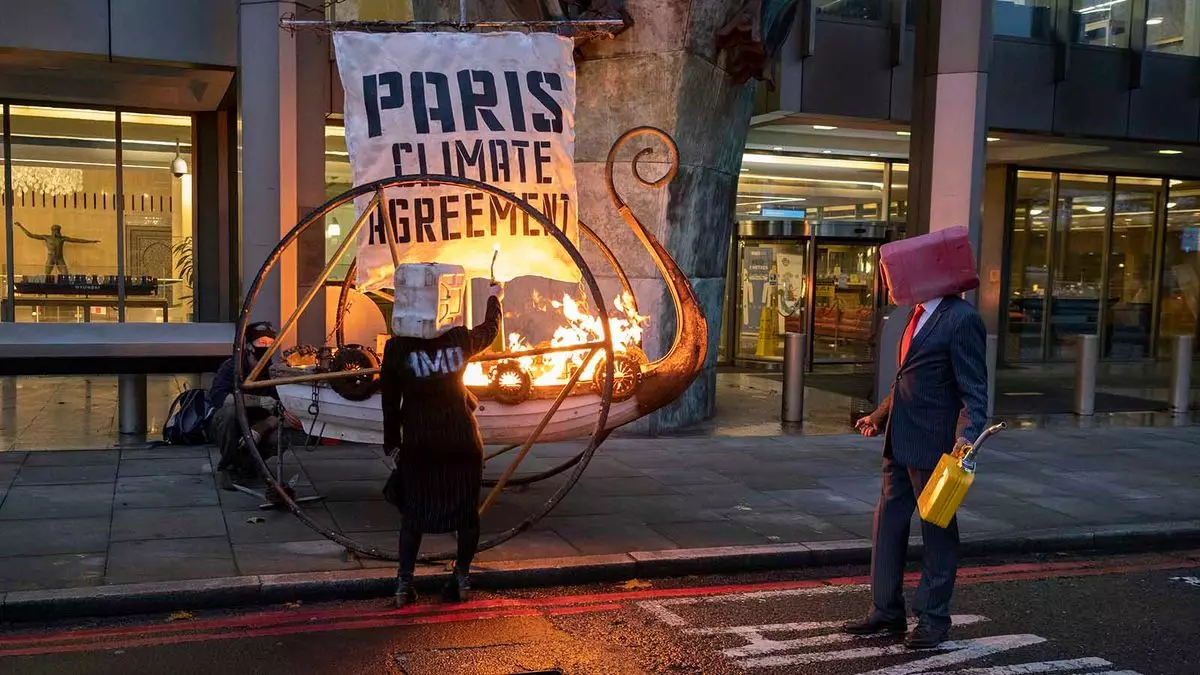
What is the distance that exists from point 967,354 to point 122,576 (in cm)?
473

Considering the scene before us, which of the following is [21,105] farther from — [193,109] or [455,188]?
[455,188]

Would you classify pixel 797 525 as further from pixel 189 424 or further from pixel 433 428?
pixel 189 424

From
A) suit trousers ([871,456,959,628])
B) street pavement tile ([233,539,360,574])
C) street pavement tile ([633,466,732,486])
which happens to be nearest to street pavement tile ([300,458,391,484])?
street pavement tile ([633,466,732,486])

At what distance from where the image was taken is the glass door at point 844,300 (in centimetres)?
1742

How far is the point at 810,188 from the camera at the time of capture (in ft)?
60.5

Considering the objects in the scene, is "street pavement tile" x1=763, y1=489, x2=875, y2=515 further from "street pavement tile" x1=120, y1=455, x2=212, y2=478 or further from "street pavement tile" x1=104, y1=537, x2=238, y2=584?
"street pavement tile" x1=120, y1=455, x2=212, y2=478

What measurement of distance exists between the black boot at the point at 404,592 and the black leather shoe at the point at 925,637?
2.65 m

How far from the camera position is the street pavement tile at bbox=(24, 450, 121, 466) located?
28.9 feet

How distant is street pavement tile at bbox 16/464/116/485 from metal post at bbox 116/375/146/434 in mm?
2245

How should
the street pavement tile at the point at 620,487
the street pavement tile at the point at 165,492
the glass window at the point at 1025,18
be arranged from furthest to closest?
the glass window at the point at 1025,18 < the street pavement tile at the point at 620,487 < the street pavement tile at the point at 165,492

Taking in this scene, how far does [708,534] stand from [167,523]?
370 centimetres

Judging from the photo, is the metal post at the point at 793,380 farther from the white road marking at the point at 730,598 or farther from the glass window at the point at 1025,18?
the glass window at the point at 1025,18

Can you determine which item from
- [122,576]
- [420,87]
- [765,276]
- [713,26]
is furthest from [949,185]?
[122,576]

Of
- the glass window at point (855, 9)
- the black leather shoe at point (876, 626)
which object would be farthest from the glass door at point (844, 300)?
the black leather shoe at point (876, 626)
